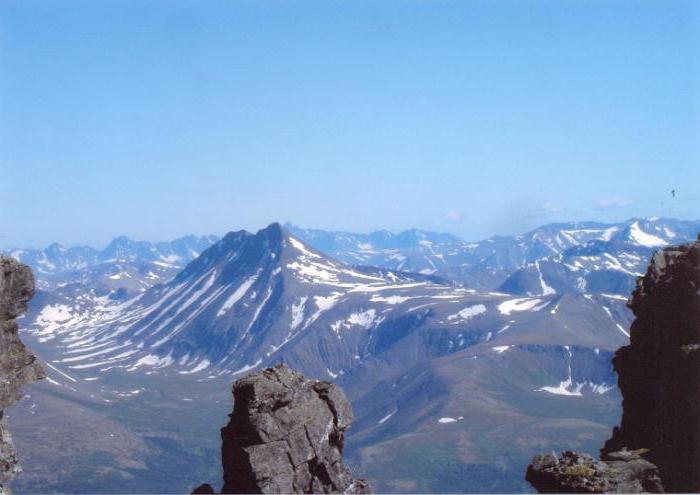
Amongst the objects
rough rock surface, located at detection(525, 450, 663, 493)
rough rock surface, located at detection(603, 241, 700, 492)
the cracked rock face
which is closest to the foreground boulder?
the cracked rock face

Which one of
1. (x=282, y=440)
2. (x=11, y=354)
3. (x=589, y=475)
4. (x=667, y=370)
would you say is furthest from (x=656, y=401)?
(x=11, y=354)

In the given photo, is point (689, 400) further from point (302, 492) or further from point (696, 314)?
point (302, 492)

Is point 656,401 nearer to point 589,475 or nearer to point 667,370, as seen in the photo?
point 667,370

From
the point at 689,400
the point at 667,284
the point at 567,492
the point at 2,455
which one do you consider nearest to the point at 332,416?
the point at 567,492

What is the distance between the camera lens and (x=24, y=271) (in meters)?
41.8

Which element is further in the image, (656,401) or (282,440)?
(656,401)

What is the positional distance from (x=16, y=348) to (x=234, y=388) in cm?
1259

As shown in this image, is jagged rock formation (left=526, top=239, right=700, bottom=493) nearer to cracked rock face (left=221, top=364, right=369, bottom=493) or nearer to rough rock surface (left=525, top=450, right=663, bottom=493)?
rough rock surface (left=525, top=450, right=663, bottom=493)

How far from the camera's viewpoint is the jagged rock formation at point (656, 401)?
35188 millimetres

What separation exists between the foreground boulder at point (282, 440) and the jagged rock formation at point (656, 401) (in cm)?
1089

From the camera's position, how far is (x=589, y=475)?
3394cm

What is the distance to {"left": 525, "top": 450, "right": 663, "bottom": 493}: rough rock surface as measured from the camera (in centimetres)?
3359

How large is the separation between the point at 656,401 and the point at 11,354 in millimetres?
38442

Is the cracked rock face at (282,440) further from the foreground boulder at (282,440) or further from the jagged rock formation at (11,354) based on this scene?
the jagged rock formation at (11,354)
